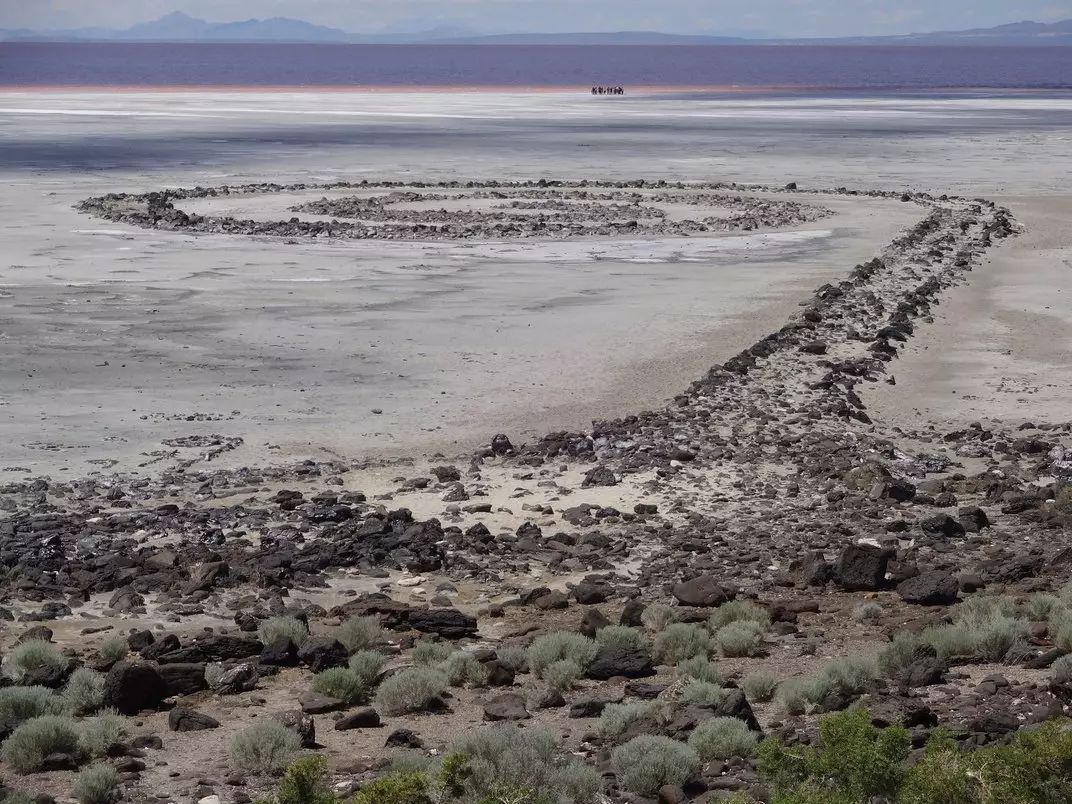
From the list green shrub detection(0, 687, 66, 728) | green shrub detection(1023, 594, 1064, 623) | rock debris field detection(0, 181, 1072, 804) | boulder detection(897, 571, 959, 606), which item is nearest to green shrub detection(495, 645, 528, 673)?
rock debris field detection(0, 181, 1072, 804)

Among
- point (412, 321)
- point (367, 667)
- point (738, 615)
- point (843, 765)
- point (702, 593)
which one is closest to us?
point (843, 765)

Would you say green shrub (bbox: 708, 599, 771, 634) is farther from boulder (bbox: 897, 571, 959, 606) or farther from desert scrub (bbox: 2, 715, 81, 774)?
desert scrub (bbox: 2, 715, 81, 774)

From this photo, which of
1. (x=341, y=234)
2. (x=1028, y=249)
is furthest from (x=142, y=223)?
(x=1028, y=249)

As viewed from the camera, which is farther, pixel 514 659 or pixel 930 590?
pixel 930 590

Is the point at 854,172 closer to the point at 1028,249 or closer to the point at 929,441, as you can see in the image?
the point at 1028,249

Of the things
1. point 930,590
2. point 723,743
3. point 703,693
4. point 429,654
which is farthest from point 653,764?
point 930,590

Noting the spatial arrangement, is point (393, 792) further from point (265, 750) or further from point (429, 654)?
point (429, 654)
